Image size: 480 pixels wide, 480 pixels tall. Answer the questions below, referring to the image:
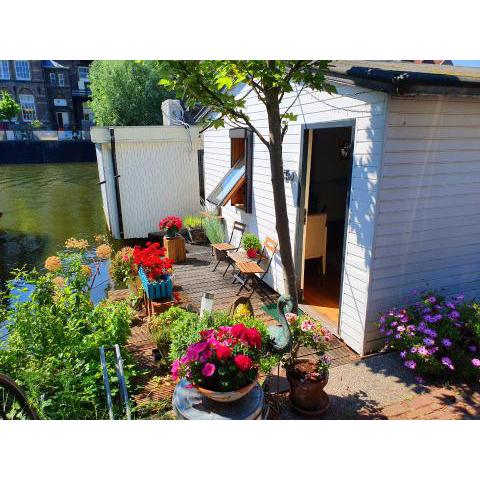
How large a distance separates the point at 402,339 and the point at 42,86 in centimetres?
5141

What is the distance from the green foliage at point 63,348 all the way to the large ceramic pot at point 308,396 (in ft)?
5.86

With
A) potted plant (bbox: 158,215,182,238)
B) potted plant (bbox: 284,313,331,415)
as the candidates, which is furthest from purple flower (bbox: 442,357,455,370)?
potted plant (bbox: 158,215,182,238)

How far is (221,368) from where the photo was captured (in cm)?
284

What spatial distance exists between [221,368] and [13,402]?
188 centimetres

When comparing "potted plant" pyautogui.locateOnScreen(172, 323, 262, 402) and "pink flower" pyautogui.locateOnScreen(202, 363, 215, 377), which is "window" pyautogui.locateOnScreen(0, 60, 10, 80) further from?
"pink flower" pyautogui.locateOnScreen(202, 363, 215, 377)

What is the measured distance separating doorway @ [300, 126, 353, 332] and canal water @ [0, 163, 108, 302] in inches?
193

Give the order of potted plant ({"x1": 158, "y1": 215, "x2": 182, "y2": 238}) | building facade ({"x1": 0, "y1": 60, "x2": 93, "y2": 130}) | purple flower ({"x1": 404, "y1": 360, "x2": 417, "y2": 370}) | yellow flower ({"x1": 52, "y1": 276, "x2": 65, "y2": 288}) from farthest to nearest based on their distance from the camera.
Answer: building facade ({"x1": 0, "y1": 60, "x2": 93, "y2": 130})
potted plant ({"x1": 158, "y1": 215, "x2": 182, "y2": 238})
yellow flower ({"x1": 52, "y1": 276, "x2": 65, "y2": 288})
purple flower ({"x1": 404, "y1": 360, "x2": 417, "y2": 370})

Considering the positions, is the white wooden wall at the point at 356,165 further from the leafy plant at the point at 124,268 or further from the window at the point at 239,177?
the leafy plant at the point at 124,268

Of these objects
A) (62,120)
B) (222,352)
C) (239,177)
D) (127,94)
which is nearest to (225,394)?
(222,352)

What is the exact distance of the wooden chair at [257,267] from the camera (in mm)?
6508

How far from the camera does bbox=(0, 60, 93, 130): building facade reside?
42.8m

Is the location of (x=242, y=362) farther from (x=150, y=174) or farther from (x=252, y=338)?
(x=150, y=174)

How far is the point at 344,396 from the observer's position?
3.93 m

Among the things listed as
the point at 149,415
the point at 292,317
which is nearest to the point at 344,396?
the point at 292,317
